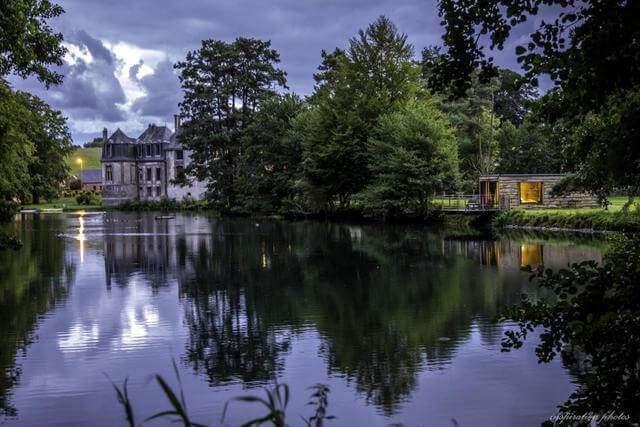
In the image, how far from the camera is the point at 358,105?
5919 cm

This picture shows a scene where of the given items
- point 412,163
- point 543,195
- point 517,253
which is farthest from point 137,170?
point 517,253

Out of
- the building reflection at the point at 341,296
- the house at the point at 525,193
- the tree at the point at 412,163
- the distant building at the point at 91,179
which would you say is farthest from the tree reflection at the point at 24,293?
the distant building at the point at 91,179

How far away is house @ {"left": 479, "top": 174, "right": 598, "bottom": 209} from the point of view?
5641 cm

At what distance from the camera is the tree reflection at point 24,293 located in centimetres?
1241

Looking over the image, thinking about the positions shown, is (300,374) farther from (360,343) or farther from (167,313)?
(167,313)

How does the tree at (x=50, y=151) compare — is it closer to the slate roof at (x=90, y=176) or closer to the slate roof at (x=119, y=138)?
the slate roof at (x=119, y=138)

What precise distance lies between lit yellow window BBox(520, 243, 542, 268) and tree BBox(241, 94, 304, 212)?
116 feet

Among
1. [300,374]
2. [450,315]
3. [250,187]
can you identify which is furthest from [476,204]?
[300,374]

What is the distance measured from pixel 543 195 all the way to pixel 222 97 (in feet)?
119

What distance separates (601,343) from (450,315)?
398 inches

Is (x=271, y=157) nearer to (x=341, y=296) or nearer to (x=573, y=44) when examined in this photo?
(x=341, y=296)

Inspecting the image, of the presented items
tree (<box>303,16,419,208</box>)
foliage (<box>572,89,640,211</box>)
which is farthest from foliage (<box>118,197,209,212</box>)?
foliage (<box>572,89,640,211</box>)

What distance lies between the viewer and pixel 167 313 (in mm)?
17469

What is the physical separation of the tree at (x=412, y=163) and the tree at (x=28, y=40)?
3372cm
